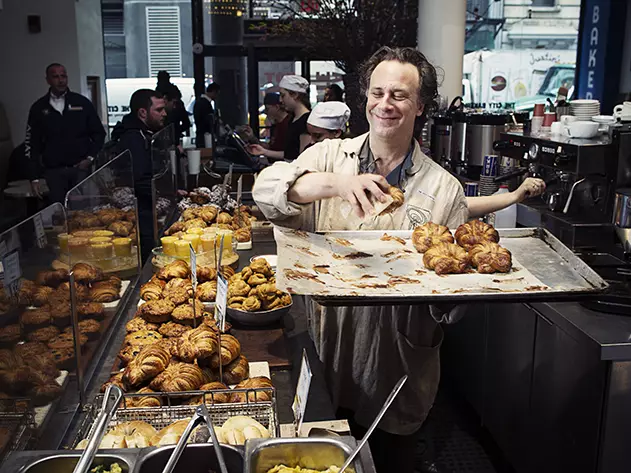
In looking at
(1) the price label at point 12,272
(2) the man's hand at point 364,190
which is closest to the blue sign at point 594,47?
(2) the man's hand at point 364,190

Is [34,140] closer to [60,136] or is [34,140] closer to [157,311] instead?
[60,136]

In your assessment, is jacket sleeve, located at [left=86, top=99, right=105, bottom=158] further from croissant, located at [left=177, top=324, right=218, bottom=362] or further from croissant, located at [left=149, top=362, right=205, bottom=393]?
croissant, located at [left=149, top=362, right=205, bottom=393]

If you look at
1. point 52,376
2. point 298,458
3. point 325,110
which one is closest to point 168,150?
point 325,110

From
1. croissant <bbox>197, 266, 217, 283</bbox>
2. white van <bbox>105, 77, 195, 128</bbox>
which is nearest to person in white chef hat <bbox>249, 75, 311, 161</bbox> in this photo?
croissant <bbox>197, 266, 217, 283</bbox>

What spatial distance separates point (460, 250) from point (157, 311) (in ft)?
3.00

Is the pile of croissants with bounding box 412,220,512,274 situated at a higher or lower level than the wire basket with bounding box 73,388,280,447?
higher

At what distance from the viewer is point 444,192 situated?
82.9 inches

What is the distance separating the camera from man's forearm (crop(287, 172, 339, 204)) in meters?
1.77

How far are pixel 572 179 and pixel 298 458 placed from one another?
261 cm

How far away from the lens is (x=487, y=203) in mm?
2352

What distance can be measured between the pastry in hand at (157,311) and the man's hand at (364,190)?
0.68 m

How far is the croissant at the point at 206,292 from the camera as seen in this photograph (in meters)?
2.21

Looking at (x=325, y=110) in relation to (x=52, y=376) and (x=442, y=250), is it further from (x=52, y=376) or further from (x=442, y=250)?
(x=52, y=376)

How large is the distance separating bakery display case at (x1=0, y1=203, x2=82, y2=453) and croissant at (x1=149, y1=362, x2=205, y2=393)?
23 centimetres
